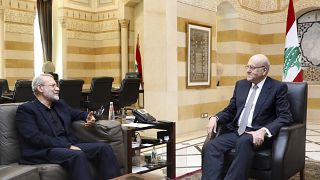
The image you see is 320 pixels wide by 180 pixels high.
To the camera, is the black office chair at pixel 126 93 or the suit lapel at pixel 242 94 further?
the black office chair at pixel 126 93

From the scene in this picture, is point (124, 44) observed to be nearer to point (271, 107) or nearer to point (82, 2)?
point (82, 2)

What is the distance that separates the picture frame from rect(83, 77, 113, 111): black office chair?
172 centimetres

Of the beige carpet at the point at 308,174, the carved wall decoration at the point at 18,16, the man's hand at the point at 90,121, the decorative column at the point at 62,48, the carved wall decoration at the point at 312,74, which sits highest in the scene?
the carved wall decoration at the point at 18,16

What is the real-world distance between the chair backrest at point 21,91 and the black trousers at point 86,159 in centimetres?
323

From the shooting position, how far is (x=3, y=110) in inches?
130

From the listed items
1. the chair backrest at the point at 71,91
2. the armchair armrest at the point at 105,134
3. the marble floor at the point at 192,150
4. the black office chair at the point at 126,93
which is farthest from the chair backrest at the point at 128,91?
the armchair armrest at the point at 105,134

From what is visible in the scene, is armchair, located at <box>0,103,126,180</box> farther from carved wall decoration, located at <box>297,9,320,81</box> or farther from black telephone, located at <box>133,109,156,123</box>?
carved wall decoration, located at <box>297,9,320,81</box>

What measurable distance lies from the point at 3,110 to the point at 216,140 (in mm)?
1958

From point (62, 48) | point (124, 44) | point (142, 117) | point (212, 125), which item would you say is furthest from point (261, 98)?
point (62, 48)

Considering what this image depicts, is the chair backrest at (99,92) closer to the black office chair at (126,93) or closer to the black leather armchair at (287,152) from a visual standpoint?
the black office chair at (126,93)

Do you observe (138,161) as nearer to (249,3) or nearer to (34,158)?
(34,158)

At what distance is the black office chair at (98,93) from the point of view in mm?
7621

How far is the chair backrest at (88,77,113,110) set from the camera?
7.62 metres

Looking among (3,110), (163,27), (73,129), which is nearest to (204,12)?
(163,27)
